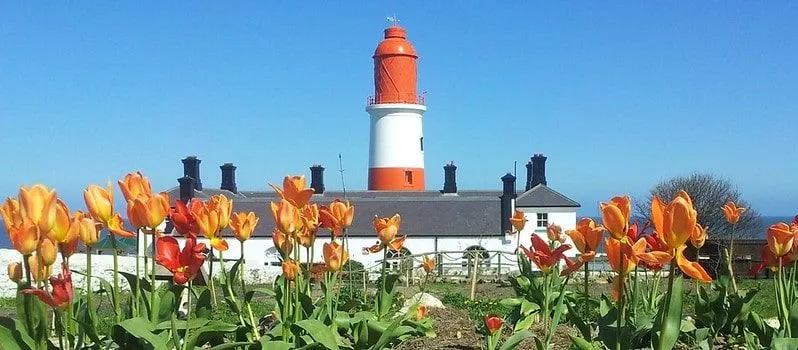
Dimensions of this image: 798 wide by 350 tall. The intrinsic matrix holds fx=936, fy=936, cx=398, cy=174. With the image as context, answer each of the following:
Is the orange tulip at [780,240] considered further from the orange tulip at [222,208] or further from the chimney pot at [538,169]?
the chimney pot at [538,169]

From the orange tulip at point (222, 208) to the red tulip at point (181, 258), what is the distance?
37cm

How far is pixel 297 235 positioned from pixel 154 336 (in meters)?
1.05

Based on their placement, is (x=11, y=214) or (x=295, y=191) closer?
(x=11, y=214)

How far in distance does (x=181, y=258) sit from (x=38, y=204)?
0.55 m

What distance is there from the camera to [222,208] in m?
3.83

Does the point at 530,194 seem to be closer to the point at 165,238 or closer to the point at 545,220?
the point at 545,220

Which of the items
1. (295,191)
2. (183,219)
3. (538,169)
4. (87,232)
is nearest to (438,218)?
(538,169)

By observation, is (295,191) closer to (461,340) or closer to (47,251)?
(47,251)

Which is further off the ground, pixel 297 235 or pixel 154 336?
pixel 297 235

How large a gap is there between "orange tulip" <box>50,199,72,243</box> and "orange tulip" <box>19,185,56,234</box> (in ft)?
0.58

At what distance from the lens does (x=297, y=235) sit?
4.25 meters

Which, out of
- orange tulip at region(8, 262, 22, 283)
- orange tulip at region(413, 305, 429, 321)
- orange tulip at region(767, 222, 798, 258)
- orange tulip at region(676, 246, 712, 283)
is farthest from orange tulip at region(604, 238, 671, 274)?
orange tulip at region(413, 305, 429, 321)

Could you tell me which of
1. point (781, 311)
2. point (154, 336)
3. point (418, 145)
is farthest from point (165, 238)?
point (418, 145)

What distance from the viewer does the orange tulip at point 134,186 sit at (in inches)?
139
